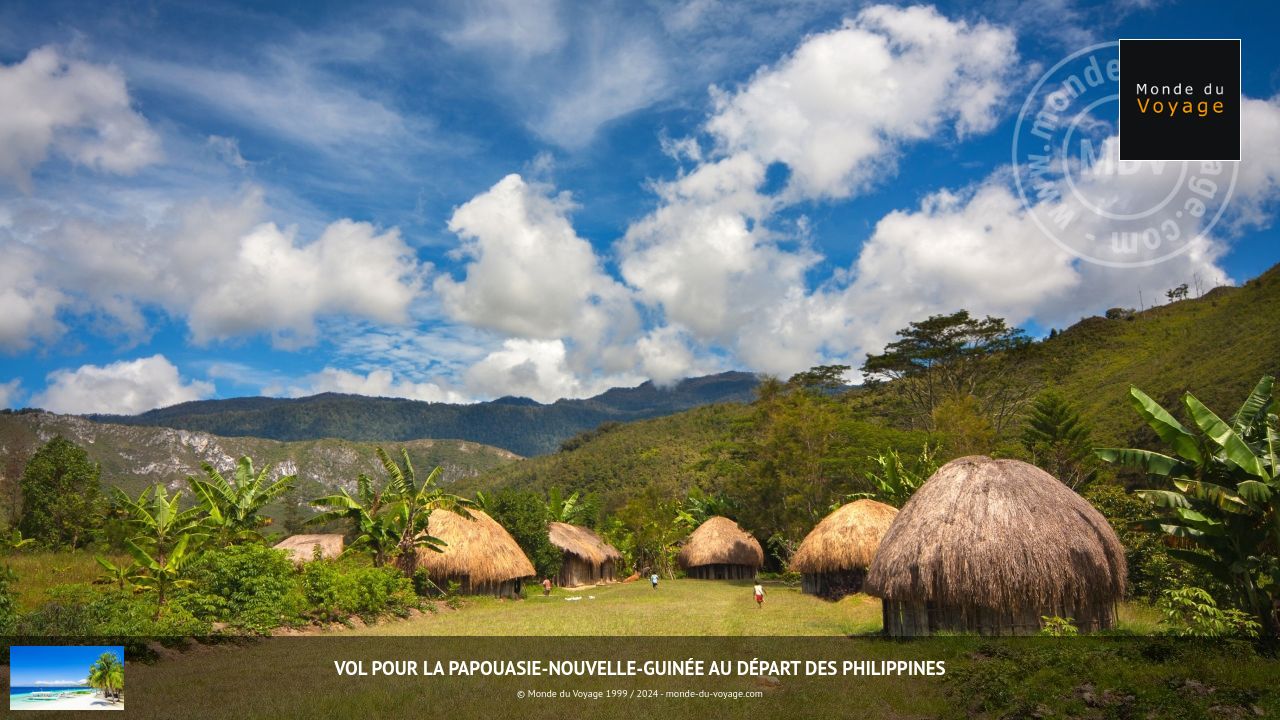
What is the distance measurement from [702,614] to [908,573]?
8.43 metres

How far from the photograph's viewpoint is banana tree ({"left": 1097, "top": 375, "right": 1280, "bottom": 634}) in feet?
36.7

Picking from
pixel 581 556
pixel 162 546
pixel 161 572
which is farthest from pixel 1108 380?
pixel 161 572

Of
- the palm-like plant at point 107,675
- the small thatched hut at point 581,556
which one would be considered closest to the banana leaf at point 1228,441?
the palm-like plant at point 107,675

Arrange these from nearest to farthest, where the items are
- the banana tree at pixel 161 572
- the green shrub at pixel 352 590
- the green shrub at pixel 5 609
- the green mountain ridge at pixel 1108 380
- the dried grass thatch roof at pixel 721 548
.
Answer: the green shrub at pixel 5 609, the banana tree at pixel 161 572, the green shrub at pixel 352 590, the green mountain ridge at pixel 1108 380, the dried grass thatch roof at pixel 721 548

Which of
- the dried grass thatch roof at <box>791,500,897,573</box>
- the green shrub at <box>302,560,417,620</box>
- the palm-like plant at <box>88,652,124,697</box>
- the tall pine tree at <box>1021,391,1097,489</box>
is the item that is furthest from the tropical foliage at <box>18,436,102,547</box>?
the tall pine tree at <box>1021,391,1097,489</box>

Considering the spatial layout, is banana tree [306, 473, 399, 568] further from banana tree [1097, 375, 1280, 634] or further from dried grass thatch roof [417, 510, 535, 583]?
banana tree [1097, 375, 1280, 634]

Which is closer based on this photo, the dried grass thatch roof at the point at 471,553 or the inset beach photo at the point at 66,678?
the inset beach photo at the point at 66,678

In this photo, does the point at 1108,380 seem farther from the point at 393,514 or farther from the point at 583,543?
the point at 393,514

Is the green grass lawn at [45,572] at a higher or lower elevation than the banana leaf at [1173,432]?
lower

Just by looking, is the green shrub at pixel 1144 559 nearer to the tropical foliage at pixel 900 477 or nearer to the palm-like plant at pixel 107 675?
the tropical foliage at pixel 900 477

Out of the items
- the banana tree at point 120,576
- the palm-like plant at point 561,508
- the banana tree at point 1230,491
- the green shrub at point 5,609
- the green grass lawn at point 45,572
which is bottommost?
the palm-like plant at point 561,508

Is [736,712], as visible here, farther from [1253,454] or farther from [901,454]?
[901,454]

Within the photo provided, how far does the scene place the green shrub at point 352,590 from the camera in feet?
62.4

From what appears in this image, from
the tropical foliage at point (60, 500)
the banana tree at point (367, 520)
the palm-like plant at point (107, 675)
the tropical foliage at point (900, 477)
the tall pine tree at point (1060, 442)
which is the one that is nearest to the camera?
the palm-like plant at point (107, 675)
